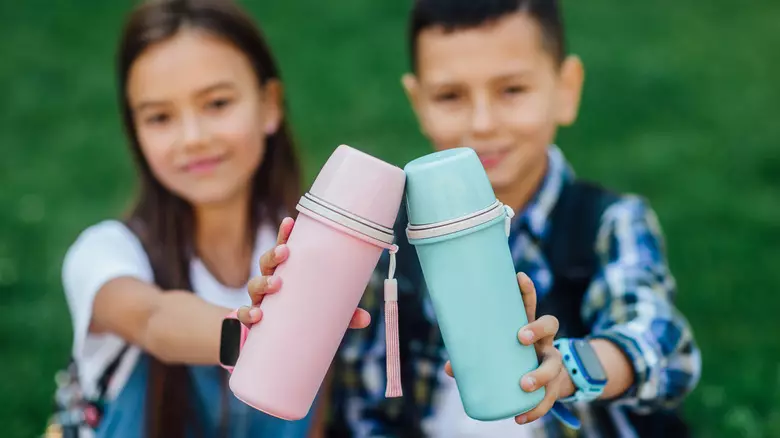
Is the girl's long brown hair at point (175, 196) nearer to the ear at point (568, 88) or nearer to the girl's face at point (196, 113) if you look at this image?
the girl's face at point (196, 113)

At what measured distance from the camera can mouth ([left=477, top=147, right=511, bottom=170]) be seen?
135 cm

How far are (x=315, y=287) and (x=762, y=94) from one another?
207cm

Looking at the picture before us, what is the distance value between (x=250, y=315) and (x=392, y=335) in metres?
0.14

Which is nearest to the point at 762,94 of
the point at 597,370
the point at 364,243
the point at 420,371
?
the point at 420,371

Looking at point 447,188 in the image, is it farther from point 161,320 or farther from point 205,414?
point 205,414

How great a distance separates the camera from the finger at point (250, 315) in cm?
98

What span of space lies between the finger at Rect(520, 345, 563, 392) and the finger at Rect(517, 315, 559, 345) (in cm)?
2

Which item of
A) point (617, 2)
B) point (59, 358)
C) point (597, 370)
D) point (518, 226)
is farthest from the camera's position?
point (617, 2)

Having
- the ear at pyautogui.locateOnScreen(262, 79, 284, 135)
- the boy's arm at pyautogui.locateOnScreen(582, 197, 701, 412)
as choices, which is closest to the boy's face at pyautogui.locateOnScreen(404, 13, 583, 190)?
the boy's arm at pyautogui.locateOnScreen(582, 197, 701, 412)

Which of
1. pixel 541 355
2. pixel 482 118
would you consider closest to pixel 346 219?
pixel 541 355

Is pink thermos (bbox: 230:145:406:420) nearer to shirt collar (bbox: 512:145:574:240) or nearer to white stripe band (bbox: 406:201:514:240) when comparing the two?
white stripe band (bbox: 406:201:514:240)

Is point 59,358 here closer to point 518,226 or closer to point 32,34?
point 518,226

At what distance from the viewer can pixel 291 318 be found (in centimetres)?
96

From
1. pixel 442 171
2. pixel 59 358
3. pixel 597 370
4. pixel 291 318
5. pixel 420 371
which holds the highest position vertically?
pixel 442 171
